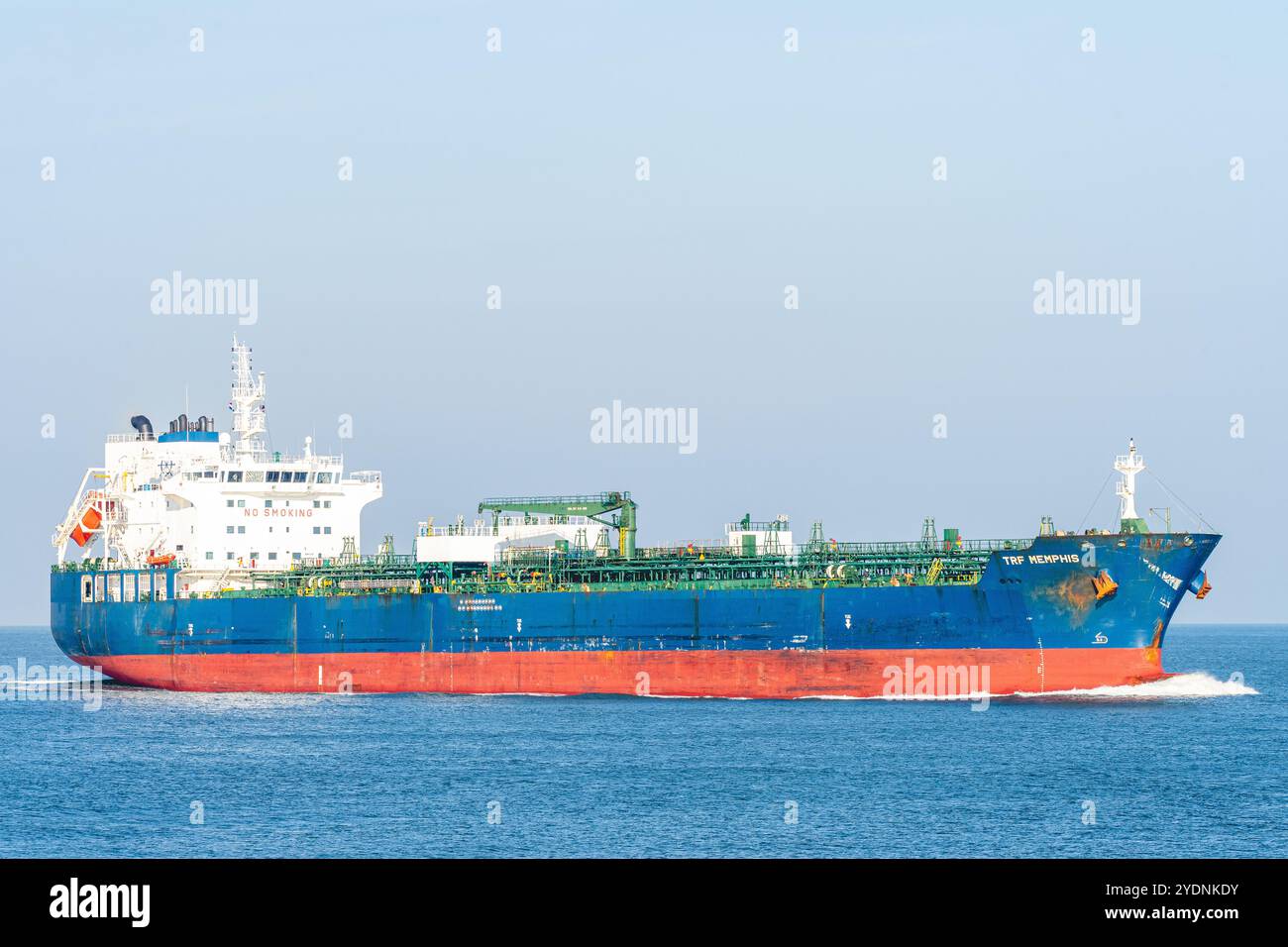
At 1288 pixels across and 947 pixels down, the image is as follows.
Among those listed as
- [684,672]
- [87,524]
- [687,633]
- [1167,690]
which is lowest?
[1167,690]

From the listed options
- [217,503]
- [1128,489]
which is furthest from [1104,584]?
[217,503]

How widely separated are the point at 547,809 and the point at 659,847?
151 inches

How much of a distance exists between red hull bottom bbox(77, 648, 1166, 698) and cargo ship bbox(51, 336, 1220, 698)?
63mm

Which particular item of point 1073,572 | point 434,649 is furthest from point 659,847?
point 434,649

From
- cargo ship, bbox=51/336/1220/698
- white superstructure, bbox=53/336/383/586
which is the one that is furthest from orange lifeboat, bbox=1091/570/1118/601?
white superstructure, bbox=53/336/383/586

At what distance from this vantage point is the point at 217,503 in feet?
181

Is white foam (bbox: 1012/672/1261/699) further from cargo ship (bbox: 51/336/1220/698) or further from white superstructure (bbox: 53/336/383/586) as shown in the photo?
white superstructure (bbox: 53/336/383/586)

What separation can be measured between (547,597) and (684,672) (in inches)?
185

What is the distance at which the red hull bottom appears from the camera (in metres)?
42.5

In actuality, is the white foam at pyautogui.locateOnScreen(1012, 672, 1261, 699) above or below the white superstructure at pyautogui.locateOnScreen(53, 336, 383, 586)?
below

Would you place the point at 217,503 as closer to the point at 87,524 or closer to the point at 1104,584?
the point at 87,524

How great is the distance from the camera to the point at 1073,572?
41.6 m

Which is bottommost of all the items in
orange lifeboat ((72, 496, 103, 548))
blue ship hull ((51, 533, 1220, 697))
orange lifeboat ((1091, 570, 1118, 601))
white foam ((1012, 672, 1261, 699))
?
white foam ((1012, 672, 1261, 699))

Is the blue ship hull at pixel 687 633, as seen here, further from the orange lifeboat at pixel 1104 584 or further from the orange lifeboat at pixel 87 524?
the orange lifeboat at pixel 87 524
